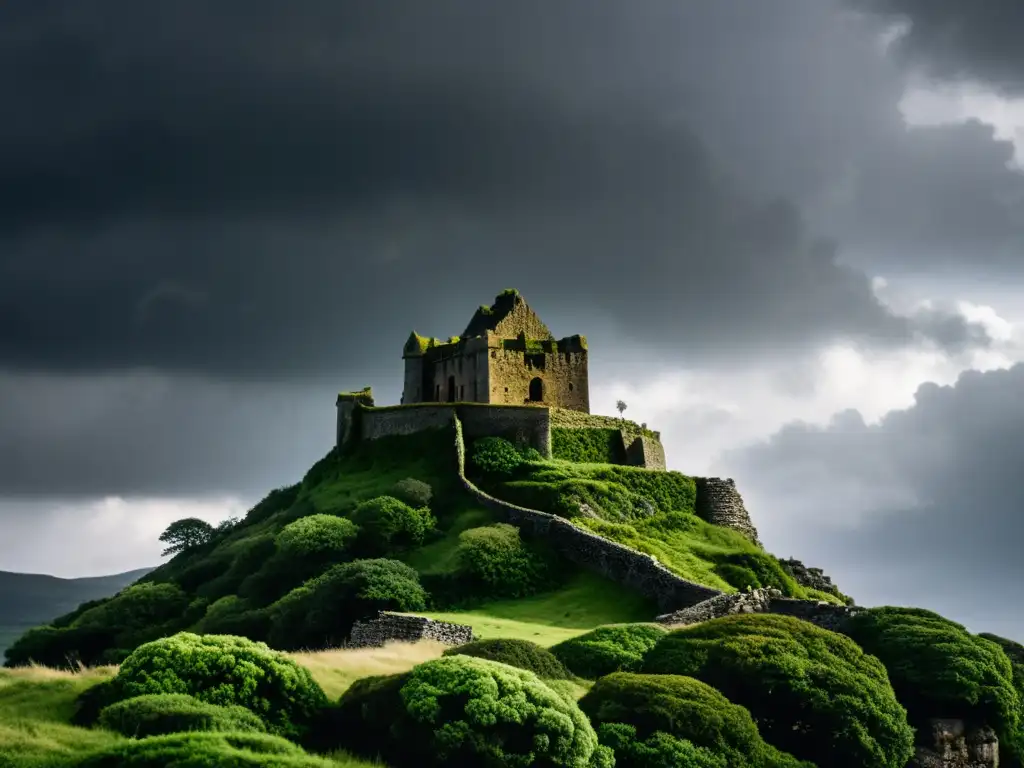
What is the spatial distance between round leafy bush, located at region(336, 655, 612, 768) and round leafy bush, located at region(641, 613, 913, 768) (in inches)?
302

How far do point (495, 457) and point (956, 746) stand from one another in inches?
1280

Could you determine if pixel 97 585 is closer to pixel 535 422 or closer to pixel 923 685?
pixel 535 422

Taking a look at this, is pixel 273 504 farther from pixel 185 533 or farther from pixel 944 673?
pixel 944 673

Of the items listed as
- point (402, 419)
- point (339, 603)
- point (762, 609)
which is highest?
point (402, 419)

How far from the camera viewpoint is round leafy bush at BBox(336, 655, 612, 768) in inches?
983

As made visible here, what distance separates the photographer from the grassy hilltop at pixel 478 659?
82.7 ft

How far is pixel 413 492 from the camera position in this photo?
59531 mm

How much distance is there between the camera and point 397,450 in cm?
6756

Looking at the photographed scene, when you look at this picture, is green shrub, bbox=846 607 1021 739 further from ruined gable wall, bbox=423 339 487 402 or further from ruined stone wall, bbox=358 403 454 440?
ruined gable wall, bbox=423 339 487 402

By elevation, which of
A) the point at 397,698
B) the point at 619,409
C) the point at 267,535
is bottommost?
the point at 397,698

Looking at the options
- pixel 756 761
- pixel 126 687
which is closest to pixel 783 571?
pixel 756 761

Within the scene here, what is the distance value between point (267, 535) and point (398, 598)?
16.8 m

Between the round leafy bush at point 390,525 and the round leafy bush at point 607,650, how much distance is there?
19785mm

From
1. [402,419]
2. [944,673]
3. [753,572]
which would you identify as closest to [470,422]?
[402,419]
